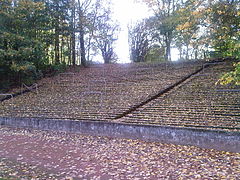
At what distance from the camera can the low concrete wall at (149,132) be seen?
27.8 feet

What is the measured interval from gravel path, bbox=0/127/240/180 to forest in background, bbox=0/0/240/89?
4.42m

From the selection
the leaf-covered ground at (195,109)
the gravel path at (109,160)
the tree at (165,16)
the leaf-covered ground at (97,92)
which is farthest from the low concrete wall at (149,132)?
the tree at (165,16)

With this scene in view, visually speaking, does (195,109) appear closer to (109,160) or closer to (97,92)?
(109,160)

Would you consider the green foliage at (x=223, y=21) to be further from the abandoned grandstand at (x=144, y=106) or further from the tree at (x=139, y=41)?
the tree at (x=139, y=41)

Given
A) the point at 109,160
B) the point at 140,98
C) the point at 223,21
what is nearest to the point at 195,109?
the point at 140,98

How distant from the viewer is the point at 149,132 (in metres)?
10.1

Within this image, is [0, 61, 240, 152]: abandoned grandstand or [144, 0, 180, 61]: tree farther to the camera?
[144, 0, 180, 61]: tree

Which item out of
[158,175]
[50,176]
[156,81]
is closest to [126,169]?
[158,175]

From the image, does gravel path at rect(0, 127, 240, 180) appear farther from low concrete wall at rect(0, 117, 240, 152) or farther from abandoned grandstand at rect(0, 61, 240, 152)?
abandoned grandstand at rect(0, 61, 240, 152)

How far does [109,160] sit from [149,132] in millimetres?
2803

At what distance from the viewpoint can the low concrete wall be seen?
8.46 metres

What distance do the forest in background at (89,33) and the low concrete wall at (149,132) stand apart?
3346mm

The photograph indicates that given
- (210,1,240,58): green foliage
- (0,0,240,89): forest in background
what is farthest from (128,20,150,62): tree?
(210,1,240,58): green foliage

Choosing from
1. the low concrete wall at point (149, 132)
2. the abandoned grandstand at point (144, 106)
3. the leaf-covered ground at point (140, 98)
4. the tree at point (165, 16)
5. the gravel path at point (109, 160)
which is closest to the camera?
the gravel path at point (109, 160)
